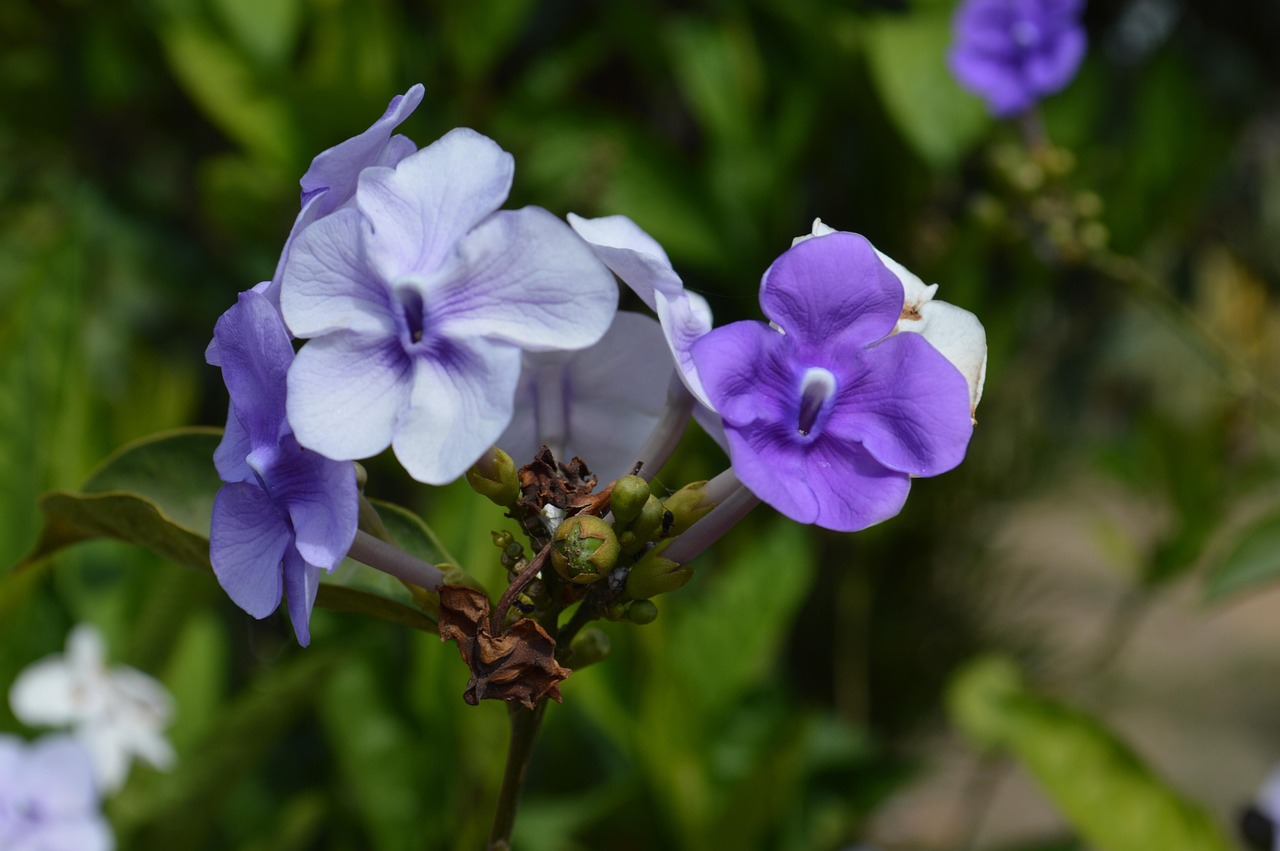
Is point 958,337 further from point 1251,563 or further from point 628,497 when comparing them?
point 1251,563

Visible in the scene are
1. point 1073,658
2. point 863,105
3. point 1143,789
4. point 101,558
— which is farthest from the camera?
point 1073,658

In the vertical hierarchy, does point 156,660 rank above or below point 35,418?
below

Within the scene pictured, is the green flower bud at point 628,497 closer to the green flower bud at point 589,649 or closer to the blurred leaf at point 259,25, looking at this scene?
the green flower bud at point 589,649

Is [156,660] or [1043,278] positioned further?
[1043,278]

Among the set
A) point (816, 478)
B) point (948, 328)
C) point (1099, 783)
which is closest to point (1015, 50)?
point (1099, 783)

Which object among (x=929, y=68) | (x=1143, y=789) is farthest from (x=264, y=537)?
(x=929, y=68)

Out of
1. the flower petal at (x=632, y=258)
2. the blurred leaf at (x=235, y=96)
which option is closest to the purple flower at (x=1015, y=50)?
the blurred leaf at (x=235, y=96)

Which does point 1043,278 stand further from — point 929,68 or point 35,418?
point 35,418
